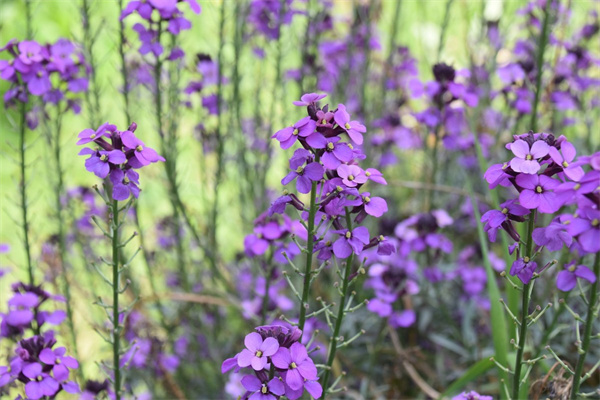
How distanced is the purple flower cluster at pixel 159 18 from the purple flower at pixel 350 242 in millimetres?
1397

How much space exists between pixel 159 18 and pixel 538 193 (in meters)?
1.91

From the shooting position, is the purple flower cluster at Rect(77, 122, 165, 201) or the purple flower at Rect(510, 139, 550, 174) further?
the purple flower cluster at Rect(77, 122, 165, 201)

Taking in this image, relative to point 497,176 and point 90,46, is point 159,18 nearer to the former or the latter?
point 90,46

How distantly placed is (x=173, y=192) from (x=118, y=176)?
4.74 ft

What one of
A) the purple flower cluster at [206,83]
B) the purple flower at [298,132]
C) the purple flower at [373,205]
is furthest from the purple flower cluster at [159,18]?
the purple flower at [373,205]

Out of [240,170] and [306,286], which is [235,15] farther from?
[306,286]

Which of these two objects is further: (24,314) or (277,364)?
(24,314)

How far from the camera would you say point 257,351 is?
174 cm

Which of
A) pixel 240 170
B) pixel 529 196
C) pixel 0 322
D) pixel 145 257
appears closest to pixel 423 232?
pixel 240 170

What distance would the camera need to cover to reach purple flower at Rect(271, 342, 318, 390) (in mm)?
1688

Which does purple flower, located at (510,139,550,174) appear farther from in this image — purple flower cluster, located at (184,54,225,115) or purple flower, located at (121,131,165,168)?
purple flower cluster, located at (184,54,225,115)

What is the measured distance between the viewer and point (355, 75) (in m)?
5.27

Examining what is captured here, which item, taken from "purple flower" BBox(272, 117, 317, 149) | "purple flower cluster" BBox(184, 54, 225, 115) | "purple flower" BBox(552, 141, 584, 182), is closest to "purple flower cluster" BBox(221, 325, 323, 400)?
"purple flower" BBox(272, 117, 317, 149)

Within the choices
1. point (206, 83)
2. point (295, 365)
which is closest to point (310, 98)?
point (295, 365)
